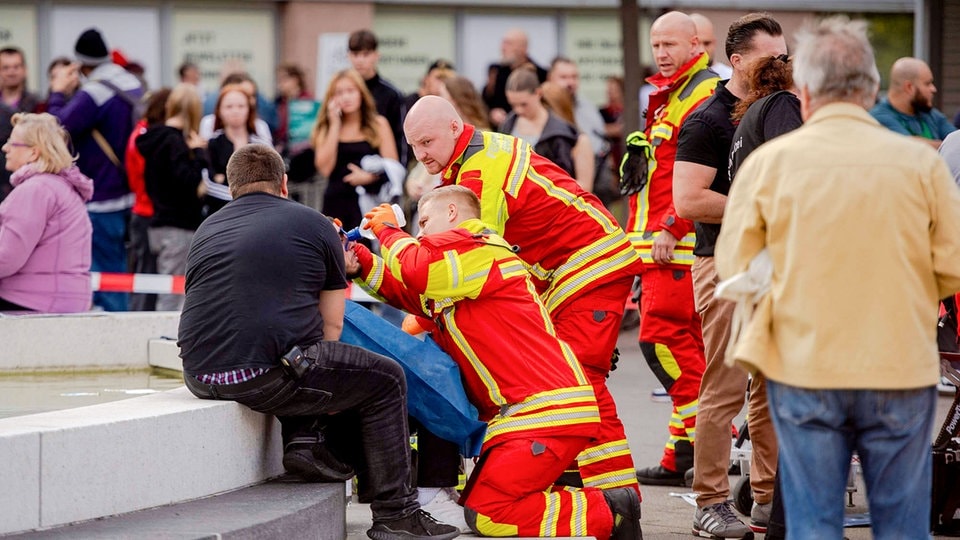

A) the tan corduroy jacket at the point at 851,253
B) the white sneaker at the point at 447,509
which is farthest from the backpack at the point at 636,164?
the tan corduroy jacket at the point at 851,253

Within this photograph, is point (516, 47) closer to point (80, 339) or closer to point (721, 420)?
point (80, 339)

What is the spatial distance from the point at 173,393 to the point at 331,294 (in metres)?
0.68

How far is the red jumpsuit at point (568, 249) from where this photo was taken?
20.6 ft

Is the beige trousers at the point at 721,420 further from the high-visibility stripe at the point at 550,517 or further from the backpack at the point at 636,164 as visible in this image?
the backpack at the point at 636,164

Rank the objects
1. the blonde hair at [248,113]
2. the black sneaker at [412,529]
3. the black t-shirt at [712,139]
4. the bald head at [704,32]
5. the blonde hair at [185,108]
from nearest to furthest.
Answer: the black sneaker at [412,529] → the black t-shirt at [712,139] → the bald head at [704,32] → the blonde hair at [248,113] → the blonde hair at [185,108]

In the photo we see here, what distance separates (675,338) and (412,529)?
2347mm

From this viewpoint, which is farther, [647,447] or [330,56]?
[330,56]

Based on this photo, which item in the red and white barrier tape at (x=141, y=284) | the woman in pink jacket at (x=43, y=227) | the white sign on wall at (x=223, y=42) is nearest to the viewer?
the woman in pink jacket at (x=43, y=227)

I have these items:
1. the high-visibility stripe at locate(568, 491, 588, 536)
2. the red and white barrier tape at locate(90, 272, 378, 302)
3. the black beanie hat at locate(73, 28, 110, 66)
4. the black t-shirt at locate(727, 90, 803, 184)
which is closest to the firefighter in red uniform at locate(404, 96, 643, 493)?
the high-visibility stripe at locate(568, 491, 588, 536)

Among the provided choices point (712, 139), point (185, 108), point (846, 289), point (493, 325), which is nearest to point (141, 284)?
point (185, 108)

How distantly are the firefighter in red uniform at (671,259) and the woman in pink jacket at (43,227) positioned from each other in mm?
3195

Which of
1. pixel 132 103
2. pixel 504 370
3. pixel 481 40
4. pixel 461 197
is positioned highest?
pixel 481 40

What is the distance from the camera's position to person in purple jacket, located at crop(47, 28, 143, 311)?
12328mm

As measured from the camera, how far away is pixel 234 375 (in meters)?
5.35
